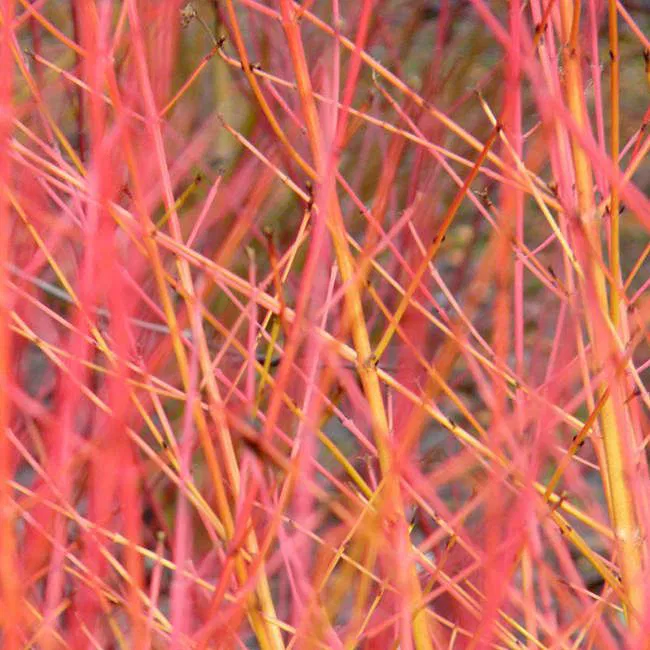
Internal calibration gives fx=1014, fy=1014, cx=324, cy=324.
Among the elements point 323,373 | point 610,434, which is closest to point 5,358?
point 323,373

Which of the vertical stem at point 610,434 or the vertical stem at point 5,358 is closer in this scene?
the vertical stem at point 5,358

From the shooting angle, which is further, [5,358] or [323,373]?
[323,373]

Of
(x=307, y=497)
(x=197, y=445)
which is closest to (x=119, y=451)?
(x=307, y=497)

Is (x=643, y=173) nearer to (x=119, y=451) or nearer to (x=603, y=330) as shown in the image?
(x=603, y=330)

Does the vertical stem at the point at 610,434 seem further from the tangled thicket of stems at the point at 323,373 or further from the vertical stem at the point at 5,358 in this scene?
the vertical stem at the point at 5,358

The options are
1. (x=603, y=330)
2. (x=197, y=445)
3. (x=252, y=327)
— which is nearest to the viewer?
(x=603, y=330)

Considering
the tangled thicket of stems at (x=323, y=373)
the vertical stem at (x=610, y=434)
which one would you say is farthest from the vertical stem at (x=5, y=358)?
the vertical stem at (x=610, y=434)

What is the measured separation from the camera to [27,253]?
199 centimetres

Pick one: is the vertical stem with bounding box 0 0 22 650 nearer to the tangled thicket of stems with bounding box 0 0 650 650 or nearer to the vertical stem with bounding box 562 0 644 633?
the tangled thicket of stems with bounding box 0 0 650 650

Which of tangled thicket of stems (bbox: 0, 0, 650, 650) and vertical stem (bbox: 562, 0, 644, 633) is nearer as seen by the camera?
tangled thicket of stems (bbox: 0, 0, 650, 650)

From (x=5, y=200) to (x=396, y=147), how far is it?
0.47m

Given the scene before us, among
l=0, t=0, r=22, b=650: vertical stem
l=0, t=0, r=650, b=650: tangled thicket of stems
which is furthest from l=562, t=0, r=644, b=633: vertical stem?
l=0, t=0, r=22, b=650: vertical stem

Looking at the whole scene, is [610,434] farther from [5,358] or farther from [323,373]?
[5,358]

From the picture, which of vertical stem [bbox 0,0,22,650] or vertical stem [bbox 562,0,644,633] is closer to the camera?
vertical stem [bbox 0,0,22,650]
